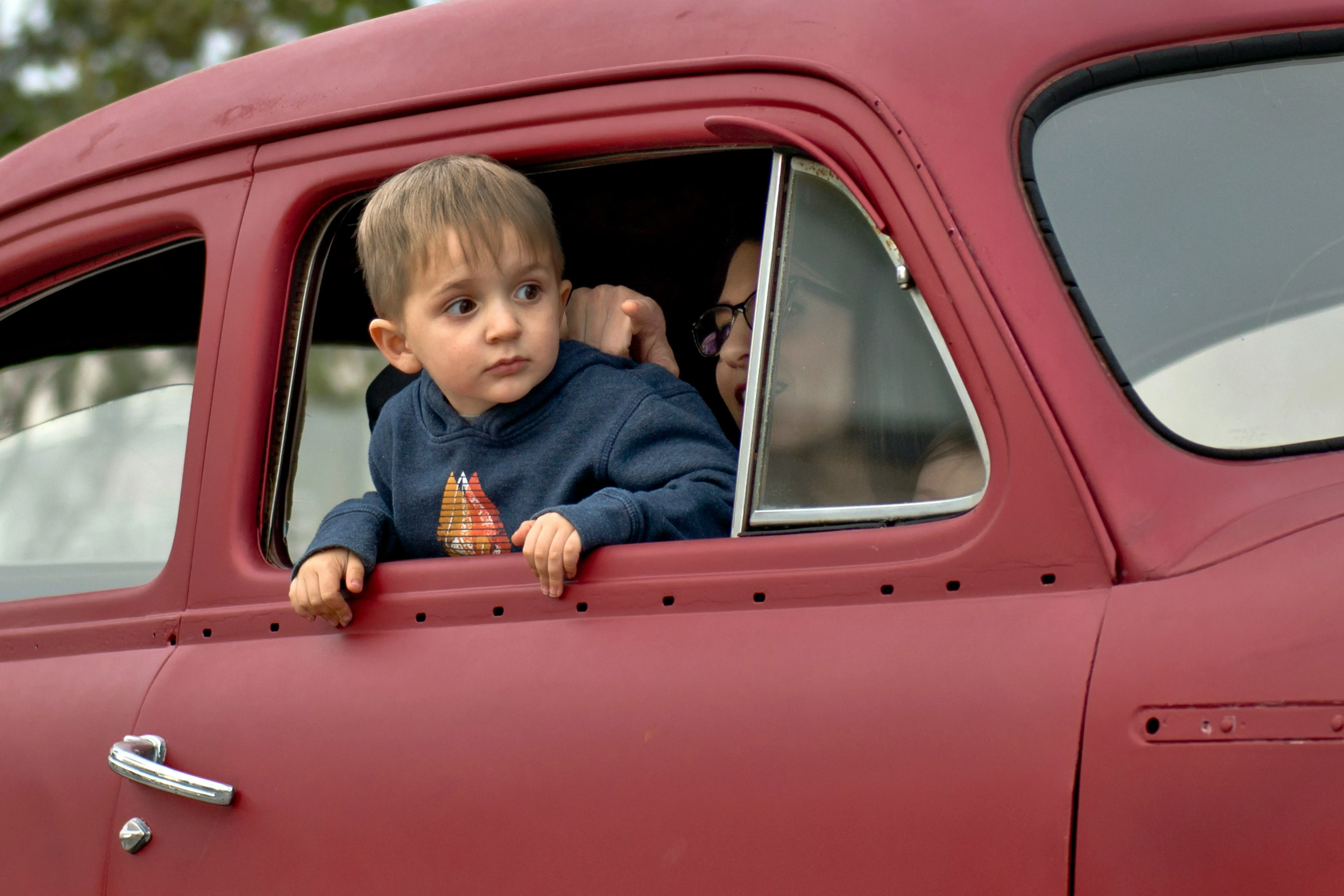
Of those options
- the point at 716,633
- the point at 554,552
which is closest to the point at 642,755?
the point at 716,633

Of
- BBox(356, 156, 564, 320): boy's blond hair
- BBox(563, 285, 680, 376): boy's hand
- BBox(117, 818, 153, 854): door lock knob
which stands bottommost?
BBox(117, 818, 153, 854): door lock knob

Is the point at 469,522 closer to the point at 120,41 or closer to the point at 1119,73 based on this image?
the point at 1119,73

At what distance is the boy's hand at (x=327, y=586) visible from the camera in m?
1.73

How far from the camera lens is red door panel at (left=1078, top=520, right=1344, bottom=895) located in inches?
44.3

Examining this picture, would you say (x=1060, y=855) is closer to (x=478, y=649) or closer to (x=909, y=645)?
(x=909, y=645)

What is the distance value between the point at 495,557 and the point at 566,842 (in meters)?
0.38

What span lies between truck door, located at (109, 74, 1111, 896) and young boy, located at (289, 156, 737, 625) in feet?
0.22

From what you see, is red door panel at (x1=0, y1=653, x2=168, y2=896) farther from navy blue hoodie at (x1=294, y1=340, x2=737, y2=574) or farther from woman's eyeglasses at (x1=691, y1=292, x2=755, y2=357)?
woman's eyeglasses at (x1=691, y1=292, x2=755, y2=357)

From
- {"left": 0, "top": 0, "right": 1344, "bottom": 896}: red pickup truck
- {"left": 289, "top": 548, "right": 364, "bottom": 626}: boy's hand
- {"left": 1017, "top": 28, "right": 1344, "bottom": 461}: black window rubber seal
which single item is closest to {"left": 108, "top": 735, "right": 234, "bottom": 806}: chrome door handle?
{"left": 0, "top": 0, "right": 1344, "bottom": 896}: red pickup truck

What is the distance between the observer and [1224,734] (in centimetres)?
117

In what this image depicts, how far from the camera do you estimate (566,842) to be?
1.46m

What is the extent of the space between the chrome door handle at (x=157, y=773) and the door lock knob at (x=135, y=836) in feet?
0.17

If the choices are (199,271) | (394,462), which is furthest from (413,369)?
(199,271)

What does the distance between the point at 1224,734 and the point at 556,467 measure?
99 cm
